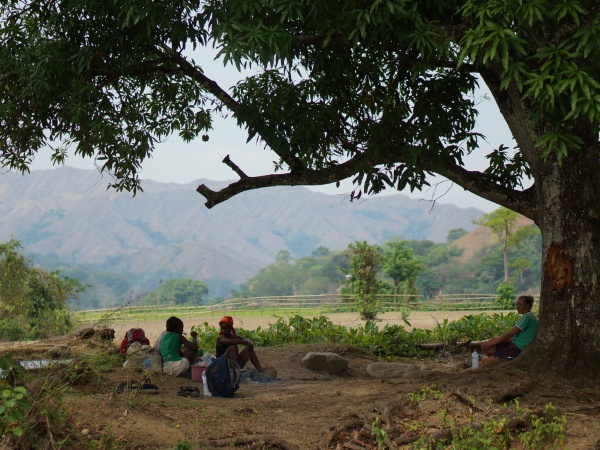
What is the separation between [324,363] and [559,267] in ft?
14.0

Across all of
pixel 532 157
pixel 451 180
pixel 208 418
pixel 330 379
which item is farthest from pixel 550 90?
pixel 330 379

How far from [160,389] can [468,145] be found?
15.9 ft

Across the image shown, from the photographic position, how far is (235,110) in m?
10.2

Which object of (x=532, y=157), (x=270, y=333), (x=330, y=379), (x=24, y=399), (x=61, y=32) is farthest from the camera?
(x=270, y=333)

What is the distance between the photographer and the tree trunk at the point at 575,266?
8617 mm

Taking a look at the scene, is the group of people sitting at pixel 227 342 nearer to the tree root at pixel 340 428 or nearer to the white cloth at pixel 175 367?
the white cloth at pixel 175 367

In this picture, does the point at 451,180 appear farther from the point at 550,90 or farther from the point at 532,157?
the point at 550,90

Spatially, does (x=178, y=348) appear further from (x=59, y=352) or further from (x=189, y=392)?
(x=59, y=352)

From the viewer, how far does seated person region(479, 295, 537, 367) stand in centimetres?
982

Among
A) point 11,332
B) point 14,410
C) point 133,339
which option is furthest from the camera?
point 11,332

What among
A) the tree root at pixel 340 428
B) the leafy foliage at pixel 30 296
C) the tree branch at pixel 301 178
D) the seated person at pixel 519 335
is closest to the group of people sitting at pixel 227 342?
the seated person at pixel 519 335

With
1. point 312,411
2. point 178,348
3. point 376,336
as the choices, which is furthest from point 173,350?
point 376,336

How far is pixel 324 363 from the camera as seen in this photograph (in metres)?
11.8

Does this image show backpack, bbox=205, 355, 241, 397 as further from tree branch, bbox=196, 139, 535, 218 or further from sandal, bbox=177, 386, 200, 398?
tree branch, bbox=196, 139, 535, 218
